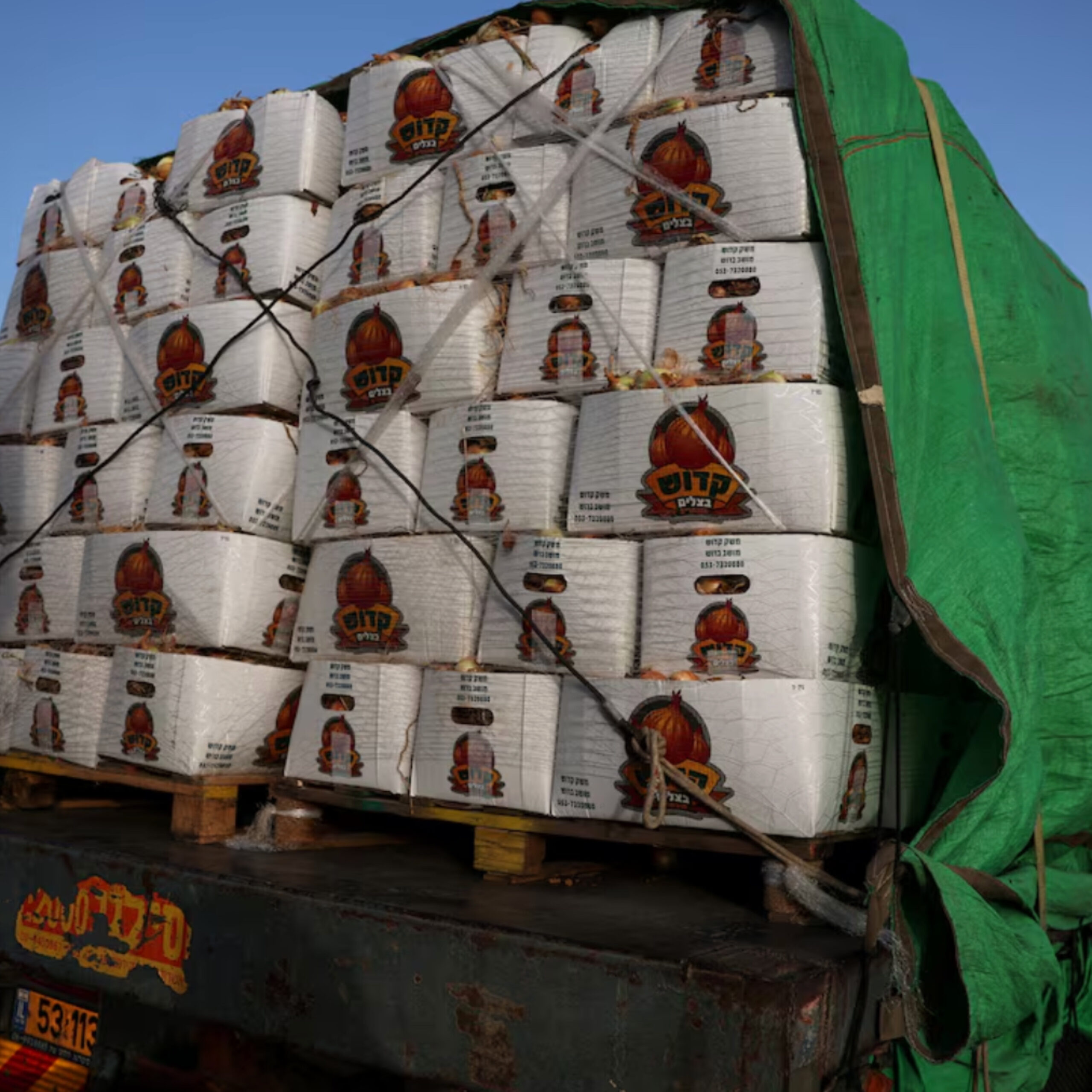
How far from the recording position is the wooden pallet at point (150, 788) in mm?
3596

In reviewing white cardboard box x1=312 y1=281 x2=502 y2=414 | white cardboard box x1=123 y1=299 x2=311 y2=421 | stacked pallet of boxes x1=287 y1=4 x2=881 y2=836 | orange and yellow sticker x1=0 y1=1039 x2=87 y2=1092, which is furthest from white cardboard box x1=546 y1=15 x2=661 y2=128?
orange and yellow sticker x1=0 y1=1039 x2=87 y2=1092

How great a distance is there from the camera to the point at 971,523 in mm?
3004

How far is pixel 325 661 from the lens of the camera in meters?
3.60

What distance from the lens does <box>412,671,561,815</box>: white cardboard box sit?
10.2ft

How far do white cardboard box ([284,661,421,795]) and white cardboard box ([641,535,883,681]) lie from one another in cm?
77

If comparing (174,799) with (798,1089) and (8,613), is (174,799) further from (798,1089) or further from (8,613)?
(798,1089)

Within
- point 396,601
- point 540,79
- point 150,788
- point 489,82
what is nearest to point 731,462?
point 396,601

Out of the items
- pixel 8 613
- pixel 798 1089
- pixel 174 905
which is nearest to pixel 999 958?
pixel 798 1089

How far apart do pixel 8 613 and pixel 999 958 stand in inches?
141

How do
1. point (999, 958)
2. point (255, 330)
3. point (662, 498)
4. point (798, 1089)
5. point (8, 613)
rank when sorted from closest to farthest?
point (798, 1089) → point (999, 958) → point (662, 498) → point (255, 330) → point (8, 613)

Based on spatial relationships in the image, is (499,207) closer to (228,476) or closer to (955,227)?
(228,476)

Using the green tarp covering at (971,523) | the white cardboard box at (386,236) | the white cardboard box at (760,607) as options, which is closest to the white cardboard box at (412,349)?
the white cardboard box at (386,236)

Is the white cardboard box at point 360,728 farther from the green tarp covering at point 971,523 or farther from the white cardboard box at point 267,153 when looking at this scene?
the white cardboard box at point 267,153

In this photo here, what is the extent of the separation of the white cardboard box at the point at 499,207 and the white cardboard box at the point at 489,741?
4.17 feet
